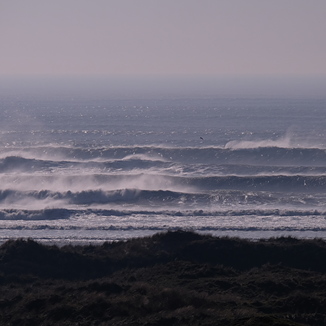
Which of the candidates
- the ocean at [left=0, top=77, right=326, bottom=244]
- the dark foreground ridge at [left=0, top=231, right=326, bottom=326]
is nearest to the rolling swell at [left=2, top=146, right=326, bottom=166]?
the ocean at [left=0, top=77, right=326, bottom=244]

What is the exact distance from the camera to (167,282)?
20109 millimetres

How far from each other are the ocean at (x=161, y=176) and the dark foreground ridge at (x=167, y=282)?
549cm

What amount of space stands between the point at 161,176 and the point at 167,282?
25405 millimetres

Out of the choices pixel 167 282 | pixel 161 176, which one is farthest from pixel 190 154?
pixel 167 282

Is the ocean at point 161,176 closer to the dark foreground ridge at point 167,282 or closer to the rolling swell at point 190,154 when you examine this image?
the rolling swell at point 190,154

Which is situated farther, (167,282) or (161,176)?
(161,176)

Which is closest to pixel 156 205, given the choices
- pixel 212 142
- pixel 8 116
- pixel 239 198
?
pixel 239 198

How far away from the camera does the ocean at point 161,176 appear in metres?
32.1

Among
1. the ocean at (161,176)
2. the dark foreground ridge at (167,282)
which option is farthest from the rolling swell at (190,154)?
the dark foreground ridge at (167,282)

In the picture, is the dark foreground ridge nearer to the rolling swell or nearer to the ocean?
the ocean

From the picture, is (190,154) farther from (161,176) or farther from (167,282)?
(167,282)

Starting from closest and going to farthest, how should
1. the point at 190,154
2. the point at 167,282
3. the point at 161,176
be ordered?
the point at 167,282 < the point at 161,176 < the point at 190,154

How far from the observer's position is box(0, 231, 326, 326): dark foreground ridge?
17.0 meters

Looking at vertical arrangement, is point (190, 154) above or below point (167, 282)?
below
